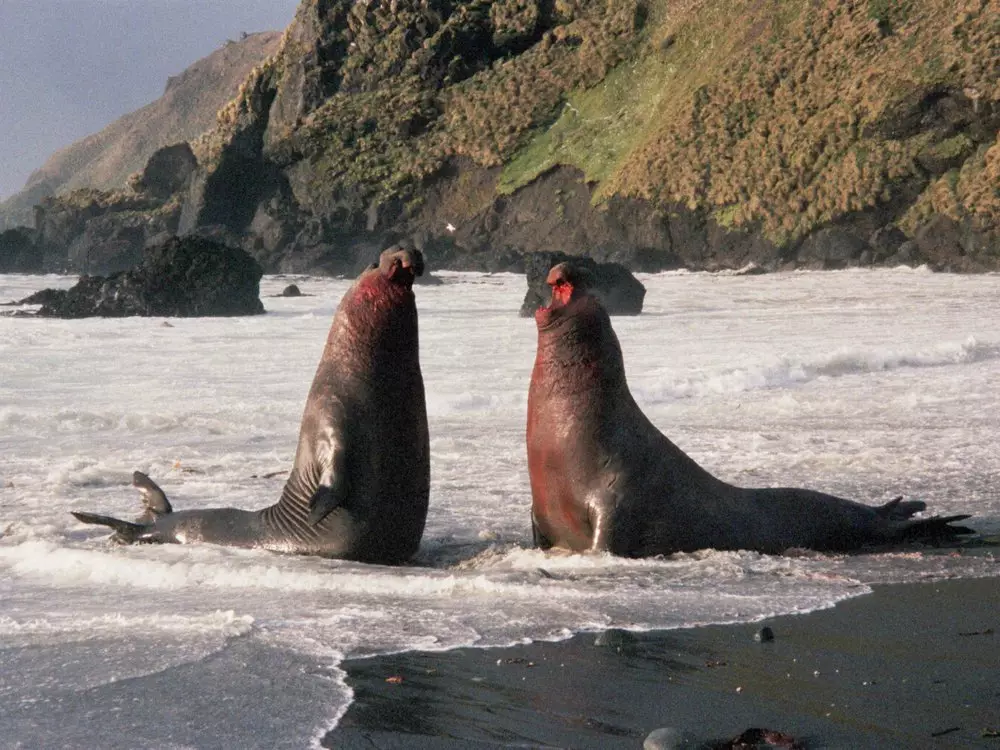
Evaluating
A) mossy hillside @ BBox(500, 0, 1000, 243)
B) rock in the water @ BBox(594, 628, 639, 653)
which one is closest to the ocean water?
rock in the water @ BBox(594, 628, 639, 653)

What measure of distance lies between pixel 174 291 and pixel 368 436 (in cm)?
2069

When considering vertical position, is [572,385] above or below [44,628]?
above

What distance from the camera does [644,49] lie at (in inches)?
2350

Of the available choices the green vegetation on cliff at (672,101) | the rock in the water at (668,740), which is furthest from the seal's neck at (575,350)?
the green vegetation on cliff at (672,101)

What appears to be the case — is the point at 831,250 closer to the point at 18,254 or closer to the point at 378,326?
the point at 378,326

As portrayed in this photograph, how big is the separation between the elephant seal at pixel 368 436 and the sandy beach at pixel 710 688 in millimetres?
1706

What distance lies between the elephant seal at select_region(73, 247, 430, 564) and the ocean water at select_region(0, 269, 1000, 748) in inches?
8.3

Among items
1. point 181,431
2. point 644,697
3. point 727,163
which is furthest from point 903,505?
point 727,163

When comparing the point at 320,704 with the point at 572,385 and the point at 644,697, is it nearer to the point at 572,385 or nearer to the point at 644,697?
the point at 644,697

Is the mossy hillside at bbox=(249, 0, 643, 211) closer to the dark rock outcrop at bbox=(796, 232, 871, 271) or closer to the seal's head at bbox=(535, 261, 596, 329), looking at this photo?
the dark rock outcrop at bbox=(796, 232, 871, 271)

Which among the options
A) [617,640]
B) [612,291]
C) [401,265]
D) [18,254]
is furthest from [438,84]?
[617,640]

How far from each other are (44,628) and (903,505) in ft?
12.6

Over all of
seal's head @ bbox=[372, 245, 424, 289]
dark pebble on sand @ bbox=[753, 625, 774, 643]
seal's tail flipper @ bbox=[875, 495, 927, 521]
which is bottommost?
dark pebble on sand @ bbox=[753, 625, 774, 643]

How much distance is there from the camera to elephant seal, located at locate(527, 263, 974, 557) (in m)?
5.88
